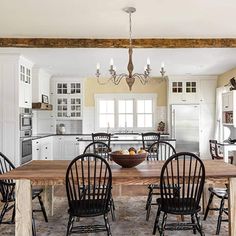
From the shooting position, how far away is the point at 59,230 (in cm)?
329

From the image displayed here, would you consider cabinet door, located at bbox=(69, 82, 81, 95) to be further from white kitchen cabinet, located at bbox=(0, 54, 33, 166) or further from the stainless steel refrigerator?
white kitchen cabinet, located at bbox=(0, 54, 33, 166)

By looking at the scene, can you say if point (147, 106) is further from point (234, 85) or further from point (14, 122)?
point (14, 122)

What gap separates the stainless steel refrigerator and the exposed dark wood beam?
12.3ft

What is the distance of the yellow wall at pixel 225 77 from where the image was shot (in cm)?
756

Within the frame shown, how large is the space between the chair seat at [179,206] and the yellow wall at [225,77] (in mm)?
5454

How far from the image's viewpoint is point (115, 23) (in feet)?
13.2

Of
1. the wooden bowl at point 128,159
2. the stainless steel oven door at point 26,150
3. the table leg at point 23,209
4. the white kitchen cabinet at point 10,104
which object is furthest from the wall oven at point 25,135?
the wooden bowl at point 128,159

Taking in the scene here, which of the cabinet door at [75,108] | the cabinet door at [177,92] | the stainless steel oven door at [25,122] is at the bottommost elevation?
the stainless steel oven door at [25,122]

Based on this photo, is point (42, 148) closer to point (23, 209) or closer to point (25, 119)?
point (25, 119)

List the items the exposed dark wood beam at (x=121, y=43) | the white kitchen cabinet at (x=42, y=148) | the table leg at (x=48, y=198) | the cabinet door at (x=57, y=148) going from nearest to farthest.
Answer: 1. the table leg at (x=48, y=198)
2. the exposed dark wood beam at (x=121, y=43)
3. the white kitchen cabinet at (x=42, y=148)
4. the cabinet door at (x=57, y=148)

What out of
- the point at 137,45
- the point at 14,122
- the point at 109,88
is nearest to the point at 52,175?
the point at 137,45

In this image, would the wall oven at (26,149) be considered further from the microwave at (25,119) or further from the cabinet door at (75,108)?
the cabinet door at (75,108)

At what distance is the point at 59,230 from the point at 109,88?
6.16m

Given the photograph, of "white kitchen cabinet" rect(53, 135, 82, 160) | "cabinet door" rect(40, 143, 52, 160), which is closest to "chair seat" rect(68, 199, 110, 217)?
"cabinet door" rect(40, 143, 52, 160)
